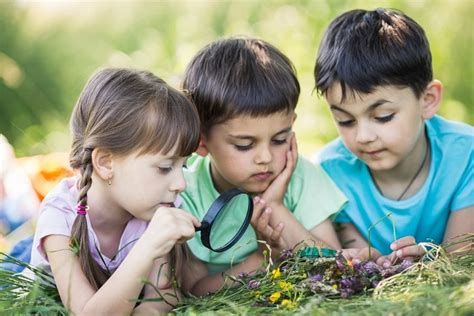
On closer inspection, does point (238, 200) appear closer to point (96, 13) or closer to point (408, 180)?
point (408, 180)

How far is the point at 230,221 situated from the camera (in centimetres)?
318

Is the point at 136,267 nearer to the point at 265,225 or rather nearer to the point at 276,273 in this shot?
the point at 276,273

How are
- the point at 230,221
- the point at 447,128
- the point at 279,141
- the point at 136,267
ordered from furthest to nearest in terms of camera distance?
1. the point at 447,128
2. the point at 279,141
3. the point at 230,221
4. the point at 136,267

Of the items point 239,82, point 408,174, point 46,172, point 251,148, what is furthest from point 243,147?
point 46,172

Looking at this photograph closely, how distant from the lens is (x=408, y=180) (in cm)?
375

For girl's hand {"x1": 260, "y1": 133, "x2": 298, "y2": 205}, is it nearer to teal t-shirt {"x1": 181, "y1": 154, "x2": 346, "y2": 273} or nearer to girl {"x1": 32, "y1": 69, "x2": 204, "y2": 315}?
teal t-shirt {"x1": 181, "y1": 154, "x2": 346, "y2": 273}

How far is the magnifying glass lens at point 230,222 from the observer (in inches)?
122

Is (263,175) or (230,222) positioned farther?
(263,175)

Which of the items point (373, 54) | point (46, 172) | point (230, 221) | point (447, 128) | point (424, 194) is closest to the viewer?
point (230, 221)

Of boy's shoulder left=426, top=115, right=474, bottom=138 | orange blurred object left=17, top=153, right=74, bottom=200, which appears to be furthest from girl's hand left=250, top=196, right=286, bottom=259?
orange blurred object left=17, top=153, right=74, bottom=200

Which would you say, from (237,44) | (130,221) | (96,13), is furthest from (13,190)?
(96,13)

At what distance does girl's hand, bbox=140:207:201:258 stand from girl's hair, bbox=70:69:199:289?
30 cm

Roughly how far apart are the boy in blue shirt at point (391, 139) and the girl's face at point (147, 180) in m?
0.90

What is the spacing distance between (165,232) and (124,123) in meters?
0.48
